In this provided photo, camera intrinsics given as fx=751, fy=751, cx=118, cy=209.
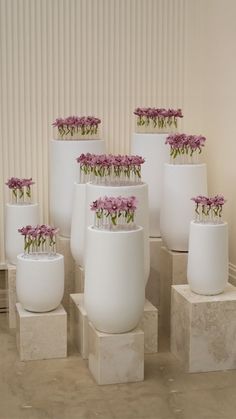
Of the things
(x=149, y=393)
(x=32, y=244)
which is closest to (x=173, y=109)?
(x=32, y=244)

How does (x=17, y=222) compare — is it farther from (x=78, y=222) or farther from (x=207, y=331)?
(x=207, y=331)

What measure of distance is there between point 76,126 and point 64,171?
25 centimetres

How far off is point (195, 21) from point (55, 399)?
2.36 m

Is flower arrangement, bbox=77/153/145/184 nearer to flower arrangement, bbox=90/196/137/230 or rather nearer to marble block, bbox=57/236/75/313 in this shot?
flower arrangement, bbox=90/196/137/230

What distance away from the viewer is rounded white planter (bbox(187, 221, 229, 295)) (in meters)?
3.33

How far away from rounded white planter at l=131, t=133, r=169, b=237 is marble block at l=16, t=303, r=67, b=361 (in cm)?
86

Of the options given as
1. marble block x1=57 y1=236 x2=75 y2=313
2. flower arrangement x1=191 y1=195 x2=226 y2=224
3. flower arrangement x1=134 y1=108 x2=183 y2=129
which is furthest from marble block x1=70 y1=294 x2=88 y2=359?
flower arrangement x1=134 y1=108 x2=183 y2=129

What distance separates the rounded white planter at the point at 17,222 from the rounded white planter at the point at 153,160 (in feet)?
2.00

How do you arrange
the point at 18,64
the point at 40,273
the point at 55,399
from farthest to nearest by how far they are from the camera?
1. the point at 18,64
2. the point at 40,273
3. the point at 55,399

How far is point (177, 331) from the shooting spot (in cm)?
346

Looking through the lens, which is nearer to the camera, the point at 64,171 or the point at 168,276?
the point at 168,276

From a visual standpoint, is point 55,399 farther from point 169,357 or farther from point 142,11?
point 142,11

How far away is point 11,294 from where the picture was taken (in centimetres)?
390

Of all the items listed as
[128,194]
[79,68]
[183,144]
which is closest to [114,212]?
[128,194]
